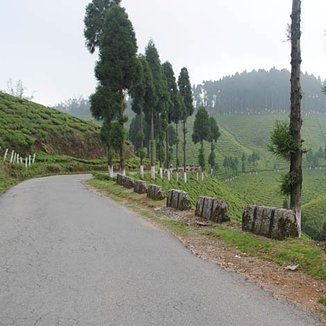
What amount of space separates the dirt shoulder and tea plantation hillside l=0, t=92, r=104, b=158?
3553cm

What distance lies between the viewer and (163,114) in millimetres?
45750

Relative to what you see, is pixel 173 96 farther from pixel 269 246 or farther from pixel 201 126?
pixel 269 246

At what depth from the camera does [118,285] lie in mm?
5562

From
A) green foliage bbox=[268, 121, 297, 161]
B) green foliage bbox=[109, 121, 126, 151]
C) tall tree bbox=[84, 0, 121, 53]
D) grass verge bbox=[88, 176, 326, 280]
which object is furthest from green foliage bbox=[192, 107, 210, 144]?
green foliage bbox=[268, 121, 297, 161]

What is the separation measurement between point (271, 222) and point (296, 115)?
337 centimetres

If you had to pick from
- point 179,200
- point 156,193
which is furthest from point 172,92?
point 179,200

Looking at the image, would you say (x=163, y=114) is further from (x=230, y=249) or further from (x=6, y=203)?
(x=230, y=249)

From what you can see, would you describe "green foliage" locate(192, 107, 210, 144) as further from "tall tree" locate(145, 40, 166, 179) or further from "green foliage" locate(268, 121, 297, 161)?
"green foliage" locate(268, 121, 297, 161)

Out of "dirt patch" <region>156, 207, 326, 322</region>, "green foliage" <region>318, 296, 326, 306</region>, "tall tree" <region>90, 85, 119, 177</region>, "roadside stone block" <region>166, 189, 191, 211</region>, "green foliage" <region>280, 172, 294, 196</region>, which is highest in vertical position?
"tall tree" <region>90, 85, 119, 177</region>

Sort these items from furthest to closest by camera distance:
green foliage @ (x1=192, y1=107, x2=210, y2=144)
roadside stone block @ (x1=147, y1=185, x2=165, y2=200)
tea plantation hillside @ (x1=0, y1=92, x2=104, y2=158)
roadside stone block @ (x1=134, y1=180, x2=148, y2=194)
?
green foliage @ (x1=192, y1=107, x2=210, y2=144), tea plantation hillside @ (x1=0, y1=92, x2=104, y2=158), roadside stone block @ (x1=134, y1=180, x2=148, y2=194), roadside stone block @ (x1=147, y1=185, x2=165, y2=200)

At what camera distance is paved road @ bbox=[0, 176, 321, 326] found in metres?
4.46

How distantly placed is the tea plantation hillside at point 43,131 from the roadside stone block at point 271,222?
1493 inches

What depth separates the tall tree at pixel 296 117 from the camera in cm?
1002

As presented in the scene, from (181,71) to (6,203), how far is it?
4114 centimetres
